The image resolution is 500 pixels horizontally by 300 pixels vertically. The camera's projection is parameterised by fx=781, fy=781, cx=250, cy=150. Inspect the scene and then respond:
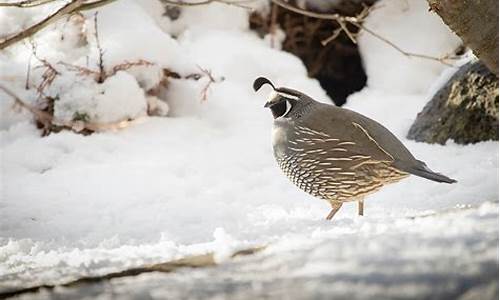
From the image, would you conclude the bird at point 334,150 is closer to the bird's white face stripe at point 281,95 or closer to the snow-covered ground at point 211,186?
the bird's white face stripe at point 281,95

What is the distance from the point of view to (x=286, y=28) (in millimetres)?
3971

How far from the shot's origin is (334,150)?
6.62 feet

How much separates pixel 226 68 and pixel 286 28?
1.80 feet

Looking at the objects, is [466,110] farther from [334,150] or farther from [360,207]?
[334,150]

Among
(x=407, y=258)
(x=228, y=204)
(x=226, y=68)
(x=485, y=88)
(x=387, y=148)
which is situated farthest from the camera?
(x=226, y=68)

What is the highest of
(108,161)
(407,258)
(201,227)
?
(407,258)

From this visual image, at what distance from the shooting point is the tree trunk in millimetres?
1501

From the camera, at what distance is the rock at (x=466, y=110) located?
108 inches

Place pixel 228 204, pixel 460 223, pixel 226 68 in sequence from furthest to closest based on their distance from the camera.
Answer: pixel 226 68, pixel 228 204, pixel 460 223

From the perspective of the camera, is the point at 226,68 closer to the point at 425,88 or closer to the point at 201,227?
the point at 425,88

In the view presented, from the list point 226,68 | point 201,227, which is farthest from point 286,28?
point 201,227

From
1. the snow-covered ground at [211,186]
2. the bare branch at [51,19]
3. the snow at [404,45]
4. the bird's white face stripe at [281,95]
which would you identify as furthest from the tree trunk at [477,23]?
the snow at [404,45]

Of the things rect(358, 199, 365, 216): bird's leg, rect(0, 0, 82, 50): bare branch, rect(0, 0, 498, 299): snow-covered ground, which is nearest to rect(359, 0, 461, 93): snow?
rect(0, 0, 498, 299): snow-covered ground

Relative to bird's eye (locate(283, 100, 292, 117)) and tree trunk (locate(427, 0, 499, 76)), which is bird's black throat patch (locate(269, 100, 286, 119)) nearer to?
bird's eye (locate(283, 100, 292, 117))
